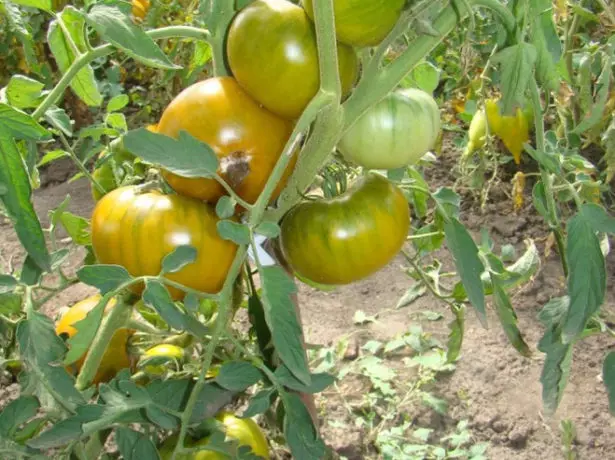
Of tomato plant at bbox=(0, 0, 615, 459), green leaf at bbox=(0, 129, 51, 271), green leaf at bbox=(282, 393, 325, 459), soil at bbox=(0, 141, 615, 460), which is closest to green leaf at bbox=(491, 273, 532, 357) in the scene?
tomato plant at bbox=(0, 0, 615, 459)

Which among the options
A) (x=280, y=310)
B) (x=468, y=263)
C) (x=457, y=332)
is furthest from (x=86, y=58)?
(x=457, y=332)

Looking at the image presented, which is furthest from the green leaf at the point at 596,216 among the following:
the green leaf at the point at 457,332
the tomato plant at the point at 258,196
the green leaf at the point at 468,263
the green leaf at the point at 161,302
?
the green leaf at the point at 457,332

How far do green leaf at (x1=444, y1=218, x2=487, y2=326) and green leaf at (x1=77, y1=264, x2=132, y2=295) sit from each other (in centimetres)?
27

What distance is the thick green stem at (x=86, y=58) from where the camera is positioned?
53 cm

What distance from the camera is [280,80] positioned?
1.81 ft

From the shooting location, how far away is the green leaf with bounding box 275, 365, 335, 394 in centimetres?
58

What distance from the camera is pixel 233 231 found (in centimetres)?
50

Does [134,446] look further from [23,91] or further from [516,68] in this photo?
[516,68]

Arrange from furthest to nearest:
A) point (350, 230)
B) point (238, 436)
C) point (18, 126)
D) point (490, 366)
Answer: point (490, 366), point (238, 436), point (350, 230), point (18, 126)

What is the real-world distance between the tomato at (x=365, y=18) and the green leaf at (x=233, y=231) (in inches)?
6.4

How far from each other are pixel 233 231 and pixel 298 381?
0.16 m

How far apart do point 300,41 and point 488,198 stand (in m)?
1.53

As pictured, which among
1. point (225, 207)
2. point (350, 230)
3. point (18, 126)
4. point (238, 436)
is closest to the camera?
point (18, 126)

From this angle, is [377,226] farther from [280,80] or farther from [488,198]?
[488,198]
